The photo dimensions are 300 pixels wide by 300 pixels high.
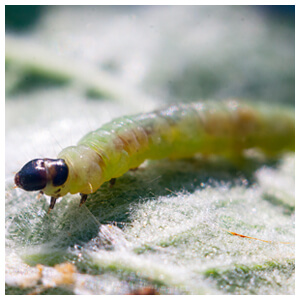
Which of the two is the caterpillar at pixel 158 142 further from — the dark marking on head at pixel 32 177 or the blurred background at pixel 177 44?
the blurred background at pixel 177 44

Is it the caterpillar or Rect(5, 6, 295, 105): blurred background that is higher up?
Rect(5, 6, 295, 105): blurred background

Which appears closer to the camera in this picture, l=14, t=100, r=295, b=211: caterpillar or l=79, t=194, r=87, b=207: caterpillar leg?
l=14, t=100, r=295, b=211: caterpillar

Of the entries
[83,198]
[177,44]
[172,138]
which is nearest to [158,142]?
[172,138]

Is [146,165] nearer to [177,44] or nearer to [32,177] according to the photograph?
[32,177]

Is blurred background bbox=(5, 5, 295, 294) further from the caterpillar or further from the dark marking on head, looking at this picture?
the dark marking on head

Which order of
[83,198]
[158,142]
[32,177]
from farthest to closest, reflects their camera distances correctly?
[158,142] → [83,198] → [32,177]

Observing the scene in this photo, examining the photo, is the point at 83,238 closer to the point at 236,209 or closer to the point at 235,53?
the point at 236,209

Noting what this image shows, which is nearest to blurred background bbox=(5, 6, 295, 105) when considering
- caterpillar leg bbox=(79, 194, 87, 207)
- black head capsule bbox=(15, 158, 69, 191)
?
caterpillar leg bbox=(79, 194, 87, 207)

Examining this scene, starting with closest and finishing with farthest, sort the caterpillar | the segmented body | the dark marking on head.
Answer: the dark marking on head
the caterpillar
the segmented body
